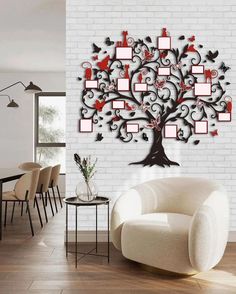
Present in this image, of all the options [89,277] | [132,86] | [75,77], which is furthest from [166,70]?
[89,277]

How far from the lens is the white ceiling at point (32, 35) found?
5246mm

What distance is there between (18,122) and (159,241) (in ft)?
20.5

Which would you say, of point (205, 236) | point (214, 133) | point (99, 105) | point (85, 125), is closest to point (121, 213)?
point (205, 236)

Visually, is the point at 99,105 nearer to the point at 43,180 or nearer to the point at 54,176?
the point at 43,180

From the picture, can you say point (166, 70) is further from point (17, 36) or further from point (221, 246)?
point (17, 36)

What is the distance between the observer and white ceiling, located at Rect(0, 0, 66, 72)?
5.25 metres

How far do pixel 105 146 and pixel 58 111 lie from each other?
468 cm

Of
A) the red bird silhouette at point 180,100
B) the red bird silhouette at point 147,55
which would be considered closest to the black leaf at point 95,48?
the red bird silhouette at point 147,55

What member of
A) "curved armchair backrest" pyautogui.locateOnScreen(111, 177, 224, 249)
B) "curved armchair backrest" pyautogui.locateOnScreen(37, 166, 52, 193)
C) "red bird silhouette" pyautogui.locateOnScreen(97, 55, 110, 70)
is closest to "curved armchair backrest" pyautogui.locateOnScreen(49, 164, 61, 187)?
"curved armchair backrest" pyautogui.locateOnScreen(37, 166, 52, 193)

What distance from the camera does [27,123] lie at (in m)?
8.98

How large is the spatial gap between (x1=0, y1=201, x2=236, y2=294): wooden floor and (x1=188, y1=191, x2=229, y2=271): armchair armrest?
0.61ft

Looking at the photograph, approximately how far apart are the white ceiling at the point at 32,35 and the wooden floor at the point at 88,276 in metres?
2.94

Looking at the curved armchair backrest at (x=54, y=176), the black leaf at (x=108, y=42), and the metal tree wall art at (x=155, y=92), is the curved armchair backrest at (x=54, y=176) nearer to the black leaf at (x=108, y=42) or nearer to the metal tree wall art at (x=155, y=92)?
the metal tree wall art at (x=155, y=92)

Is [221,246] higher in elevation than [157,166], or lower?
lower
